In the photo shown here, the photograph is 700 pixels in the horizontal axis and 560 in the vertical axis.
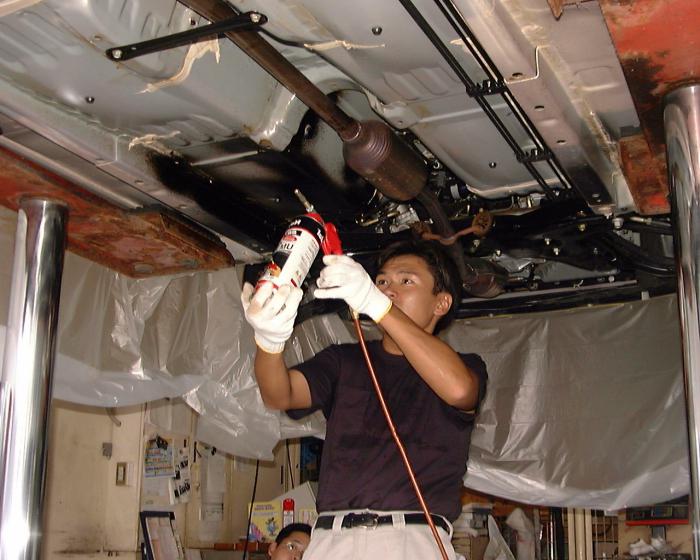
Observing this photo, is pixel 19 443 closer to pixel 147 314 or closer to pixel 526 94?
pixel 147 314

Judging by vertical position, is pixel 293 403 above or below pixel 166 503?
above

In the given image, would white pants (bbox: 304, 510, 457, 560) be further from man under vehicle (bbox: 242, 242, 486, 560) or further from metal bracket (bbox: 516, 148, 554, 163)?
metal bracket (bbox: 516, 148, 554, 163)

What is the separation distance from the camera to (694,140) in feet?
4.61

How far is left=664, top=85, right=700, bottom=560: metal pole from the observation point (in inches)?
54.2

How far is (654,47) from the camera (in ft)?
4.29

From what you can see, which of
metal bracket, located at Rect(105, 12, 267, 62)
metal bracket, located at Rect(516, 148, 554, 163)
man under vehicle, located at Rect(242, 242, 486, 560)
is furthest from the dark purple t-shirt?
metal bracket, located at Rect(105, 12, 267, 62)

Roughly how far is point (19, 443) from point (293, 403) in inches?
25.7

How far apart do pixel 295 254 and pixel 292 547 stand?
1954 mm

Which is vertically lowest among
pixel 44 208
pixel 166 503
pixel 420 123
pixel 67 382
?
pixel 166 503

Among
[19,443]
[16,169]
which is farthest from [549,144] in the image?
[19,443]

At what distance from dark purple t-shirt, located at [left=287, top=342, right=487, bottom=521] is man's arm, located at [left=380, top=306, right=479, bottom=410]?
139 millimetres

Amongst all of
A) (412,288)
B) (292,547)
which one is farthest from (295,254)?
(292,547)

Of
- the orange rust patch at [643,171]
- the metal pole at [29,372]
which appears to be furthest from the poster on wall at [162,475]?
the orange rust patch at [643,171]

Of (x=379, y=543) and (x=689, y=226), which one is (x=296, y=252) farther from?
(x=689, y=226)
